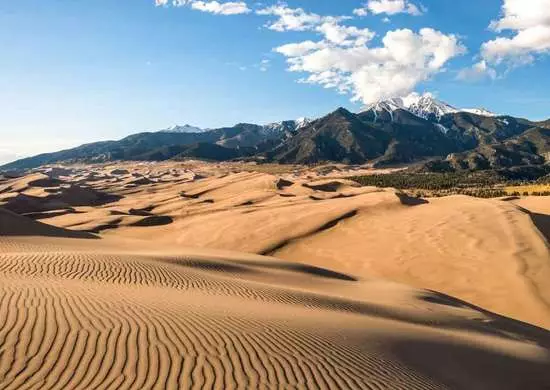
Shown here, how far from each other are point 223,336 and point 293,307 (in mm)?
4895

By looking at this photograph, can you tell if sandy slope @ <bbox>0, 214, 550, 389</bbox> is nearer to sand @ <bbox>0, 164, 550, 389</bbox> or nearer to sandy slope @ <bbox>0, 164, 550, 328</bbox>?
sand @ <bbox>0, 164, 550, 389</bbox>

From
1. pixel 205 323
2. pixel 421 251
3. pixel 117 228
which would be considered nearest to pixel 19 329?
pixel 205 323

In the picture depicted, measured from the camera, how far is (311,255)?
1127 inches

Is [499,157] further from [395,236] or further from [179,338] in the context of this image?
[179,338]

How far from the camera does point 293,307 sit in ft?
41.5

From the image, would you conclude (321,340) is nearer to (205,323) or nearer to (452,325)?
(205,323)

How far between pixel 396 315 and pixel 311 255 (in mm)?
14828

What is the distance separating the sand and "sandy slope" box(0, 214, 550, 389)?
39 mm

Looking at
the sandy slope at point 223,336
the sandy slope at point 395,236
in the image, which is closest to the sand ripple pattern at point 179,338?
the sandy slope at point 223,336

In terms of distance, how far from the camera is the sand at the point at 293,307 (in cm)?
666

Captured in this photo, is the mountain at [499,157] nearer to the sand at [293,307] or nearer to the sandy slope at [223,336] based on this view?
the sand at [293,307]

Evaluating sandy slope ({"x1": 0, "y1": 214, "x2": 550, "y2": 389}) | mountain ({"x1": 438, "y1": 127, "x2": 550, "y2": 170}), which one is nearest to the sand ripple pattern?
sandy slope ({"x1": 0, "y1": 214, "x2": 550, "y2": 389})

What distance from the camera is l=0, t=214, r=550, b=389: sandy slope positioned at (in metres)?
6.31

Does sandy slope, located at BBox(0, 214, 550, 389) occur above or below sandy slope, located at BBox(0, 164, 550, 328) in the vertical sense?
above
